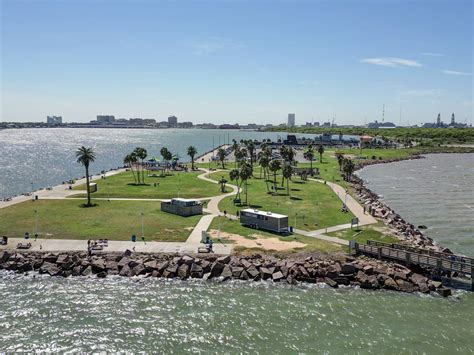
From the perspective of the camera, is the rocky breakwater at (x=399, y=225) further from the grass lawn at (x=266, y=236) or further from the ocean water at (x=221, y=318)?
the ocean water at (x=221, y=318)

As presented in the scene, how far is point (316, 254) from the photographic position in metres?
49.2

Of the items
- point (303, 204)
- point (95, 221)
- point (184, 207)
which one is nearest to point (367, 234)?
point (303, 204)

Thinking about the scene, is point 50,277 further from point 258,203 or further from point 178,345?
point 258,203

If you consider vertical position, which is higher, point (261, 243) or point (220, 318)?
point (261, 243)

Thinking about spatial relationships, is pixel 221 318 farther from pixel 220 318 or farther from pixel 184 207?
pixel 184 207

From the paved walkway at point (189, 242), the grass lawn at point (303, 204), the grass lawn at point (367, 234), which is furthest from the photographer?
the grass lawn at point (303, 204)

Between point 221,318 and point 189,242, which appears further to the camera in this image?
point 189,242

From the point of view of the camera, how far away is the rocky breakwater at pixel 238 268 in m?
44.0

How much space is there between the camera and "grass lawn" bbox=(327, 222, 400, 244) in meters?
56.0

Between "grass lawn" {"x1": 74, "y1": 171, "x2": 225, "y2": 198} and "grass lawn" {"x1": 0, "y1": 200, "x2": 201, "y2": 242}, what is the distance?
9.95 metres

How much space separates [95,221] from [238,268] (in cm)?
2661

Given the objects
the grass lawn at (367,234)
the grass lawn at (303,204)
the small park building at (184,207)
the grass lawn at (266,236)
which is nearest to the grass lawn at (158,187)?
the grass lawn at (303,204)

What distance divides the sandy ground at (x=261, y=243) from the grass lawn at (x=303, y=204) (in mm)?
7656

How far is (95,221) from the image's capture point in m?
62.5
